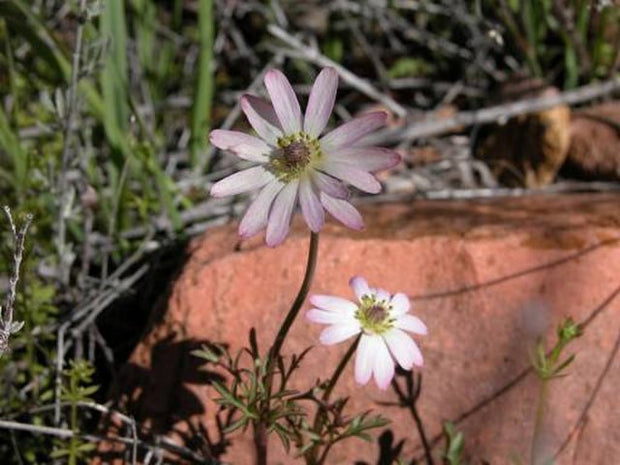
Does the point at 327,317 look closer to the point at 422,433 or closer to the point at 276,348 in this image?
the point at 276,348

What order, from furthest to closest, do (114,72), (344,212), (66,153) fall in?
(114,72), (66,153), (344,212)

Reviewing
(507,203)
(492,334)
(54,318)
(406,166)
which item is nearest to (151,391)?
(54,318)

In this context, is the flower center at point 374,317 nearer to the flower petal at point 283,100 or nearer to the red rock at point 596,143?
the flower petal at point 283,100

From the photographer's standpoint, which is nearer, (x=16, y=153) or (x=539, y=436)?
(x=539, y=436)

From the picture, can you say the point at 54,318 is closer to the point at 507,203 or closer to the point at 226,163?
the point at 226,163

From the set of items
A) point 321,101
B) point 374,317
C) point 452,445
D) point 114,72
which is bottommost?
point 452,445

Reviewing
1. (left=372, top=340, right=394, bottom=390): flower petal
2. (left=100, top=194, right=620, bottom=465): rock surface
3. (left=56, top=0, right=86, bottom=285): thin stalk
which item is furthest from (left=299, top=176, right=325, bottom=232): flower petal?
(left=56, top=0, right=86, bottom=285): thin stalk

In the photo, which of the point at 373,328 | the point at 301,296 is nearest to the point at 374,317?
the point at 373,328
